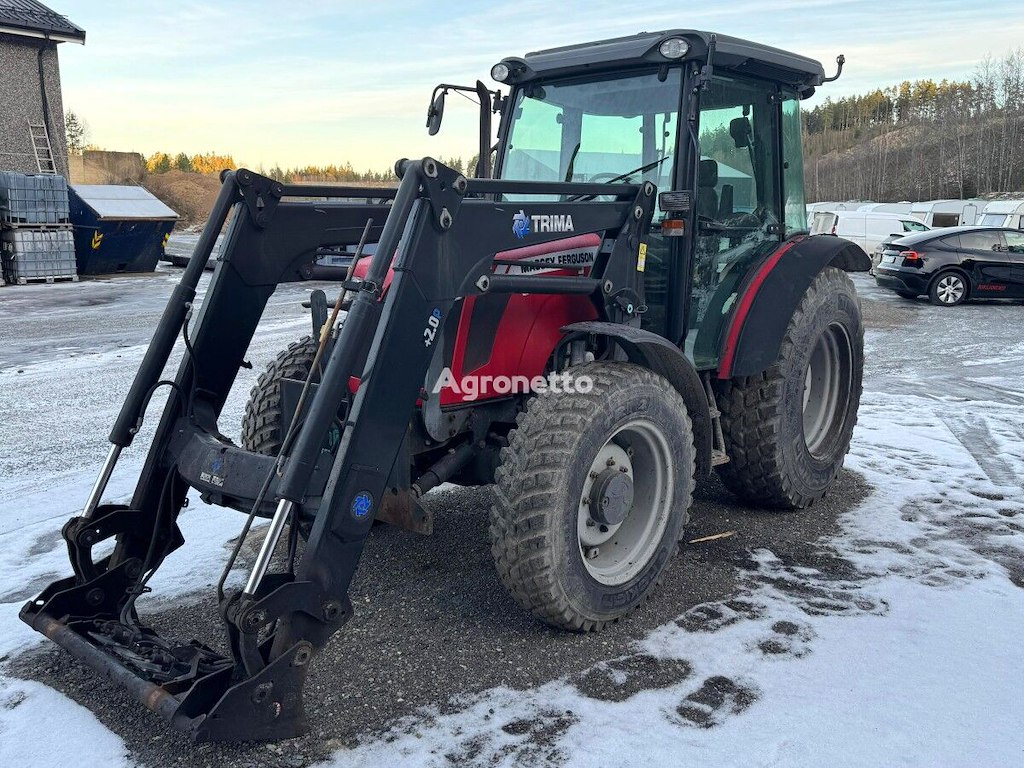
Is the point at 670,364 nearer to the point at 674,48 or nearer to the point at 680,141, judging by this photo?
the point at 680,141

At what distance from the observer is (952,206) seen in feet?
109

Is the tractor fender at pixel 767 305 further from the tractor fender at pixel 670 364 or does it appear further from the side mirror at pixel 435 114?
the side mirror at pixel 435 114

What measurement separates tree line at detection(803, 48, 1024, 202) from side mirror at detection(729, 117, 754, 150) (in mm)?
52957

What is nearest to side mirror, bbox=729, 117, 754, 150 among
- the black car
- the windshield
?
the windshield

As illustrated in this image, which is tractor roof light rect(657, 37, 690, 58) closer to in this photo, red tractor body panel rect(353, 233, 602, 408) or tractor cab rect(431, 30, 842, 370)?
tractor cab rect(431, 30, 842, 370)

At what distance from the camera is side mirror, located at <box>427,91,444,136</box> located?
466cm

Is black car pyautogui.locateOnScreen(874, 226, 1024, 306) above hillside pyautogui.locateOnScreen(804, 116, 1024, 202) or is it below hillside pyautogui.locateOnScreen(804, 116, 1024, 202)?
below

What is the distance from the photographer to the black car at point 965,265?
52.2 feet

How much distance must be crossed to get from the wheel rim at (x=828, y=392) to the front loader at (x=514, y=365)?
229 millimetres

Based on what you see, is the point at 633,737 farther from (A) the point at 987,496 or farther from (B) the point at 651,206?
(A) the point at 987,496

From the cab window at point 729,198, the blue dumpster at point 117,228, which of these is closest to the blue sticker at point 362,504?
the cab window at point 729,198

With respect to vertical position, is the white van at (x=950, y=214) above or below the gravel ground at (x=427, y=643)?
above

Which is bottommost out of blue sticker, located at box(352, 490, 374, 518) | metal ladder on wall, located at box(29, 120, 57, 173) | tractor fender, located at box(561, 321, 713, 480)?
blue sticker, located at box(352, 490, 374, 518)

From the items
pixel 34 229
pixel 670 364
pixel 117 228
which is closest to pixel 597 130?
pixel 670 364
